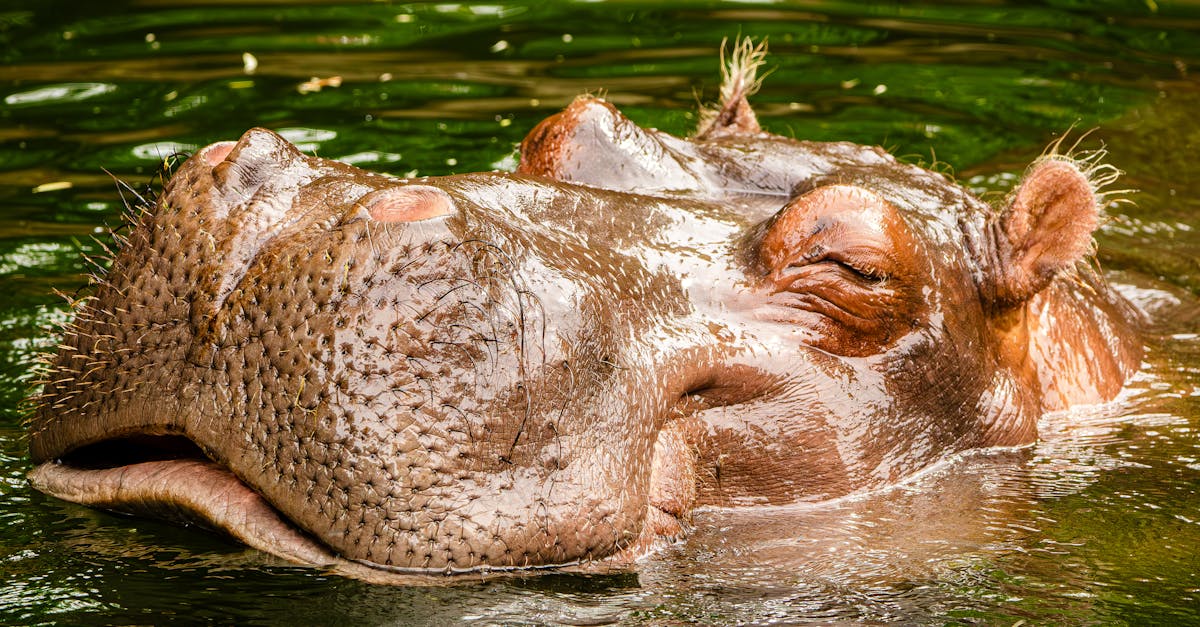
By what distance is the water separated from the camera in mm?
3928

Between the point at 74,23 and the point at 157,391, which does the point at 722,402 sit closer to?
the point at 157,391

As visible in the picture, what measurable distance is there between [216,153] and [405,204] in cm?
62

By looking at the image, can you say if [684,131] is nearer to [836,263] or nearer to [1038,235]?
[1038,235]

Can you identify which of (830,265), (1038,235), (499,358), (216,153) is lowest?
(499,358)

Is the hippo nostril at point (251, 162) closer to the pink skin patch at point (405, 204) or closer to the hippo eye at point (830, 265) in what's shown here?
the pink skin patch at point (405, 204)

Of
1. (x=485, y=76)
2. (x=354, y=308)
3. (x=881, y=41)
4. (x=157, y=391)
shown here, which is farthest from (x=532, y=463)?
(x=881, y=41)

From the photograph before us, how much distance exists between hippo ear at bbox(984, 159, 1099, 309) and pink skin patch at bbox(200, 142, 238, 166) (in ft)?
7.88

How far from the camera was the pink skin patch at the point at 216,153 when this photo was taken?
13.4 ft

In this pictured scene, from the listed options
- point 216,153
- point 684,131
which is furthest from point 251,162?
point 684,131

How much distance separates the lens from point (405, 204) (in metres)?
3.85

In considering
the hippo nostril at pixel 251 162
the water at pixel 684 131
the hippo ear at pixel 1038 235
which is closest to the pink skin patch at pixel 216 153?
the hippo nostril at pixel 251 162

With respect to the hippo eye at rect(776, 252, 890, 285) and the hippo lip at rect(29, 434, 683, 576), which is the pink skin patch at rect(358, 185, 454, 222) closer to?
the hippo lip at rect(29, 434, 683, 576)

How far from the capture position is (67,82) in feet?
31.3

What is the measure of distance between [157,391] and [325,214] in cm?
60
